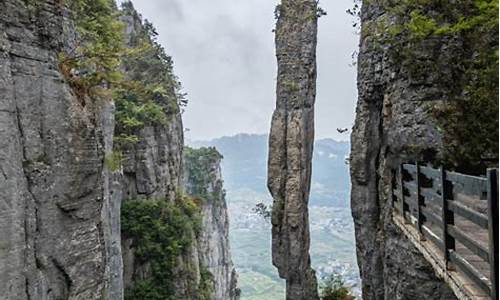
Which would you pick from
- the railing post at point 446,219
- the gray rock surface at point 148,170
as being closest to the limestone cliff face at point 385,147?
the railing post at point 446,219

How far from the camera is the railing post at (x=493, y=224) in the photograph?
316 cm

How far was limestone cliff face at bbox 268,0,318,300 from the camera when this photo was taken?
2019 cm

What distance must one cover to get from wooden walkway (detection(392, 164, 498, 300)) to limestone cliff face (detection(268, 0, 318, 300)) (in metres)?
13.7

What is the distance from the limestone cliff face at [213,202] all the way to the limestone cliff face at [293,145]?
20544mm

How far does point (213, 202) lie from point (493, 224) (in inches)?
1655

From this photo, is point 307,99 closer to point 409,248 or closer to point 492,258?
point 409,248

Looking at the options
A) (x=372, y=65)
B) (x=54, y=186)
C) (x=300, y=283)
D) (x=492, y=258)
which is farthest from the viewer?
(x=300, y=283)

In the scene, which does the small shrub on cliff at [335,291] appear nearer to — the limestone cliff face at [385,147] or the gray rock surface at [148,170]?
the limestone cliff face at [385,147]

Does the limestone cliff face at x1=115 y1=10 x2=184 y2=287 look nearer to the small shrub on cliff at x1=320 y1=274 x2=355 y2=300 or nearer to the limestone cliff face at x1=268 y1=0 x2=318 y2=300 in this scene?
the limestone cliff face at x1=268 y1=0 x2=318 y2=300

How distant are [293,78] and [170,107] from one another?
9251 mm

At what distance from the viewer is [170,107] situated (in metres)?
26.0

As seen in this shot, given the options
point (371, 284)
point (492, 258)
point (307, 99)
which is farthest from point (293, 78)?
point (492, 258)

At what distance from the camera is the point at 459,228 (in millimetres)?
4707

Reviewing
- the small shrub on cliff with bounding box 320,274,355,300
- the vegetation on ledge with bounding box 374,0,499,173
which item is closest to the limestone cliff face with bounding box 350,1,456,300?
the vegetation on ledge with bounding box 374,0,499,173
